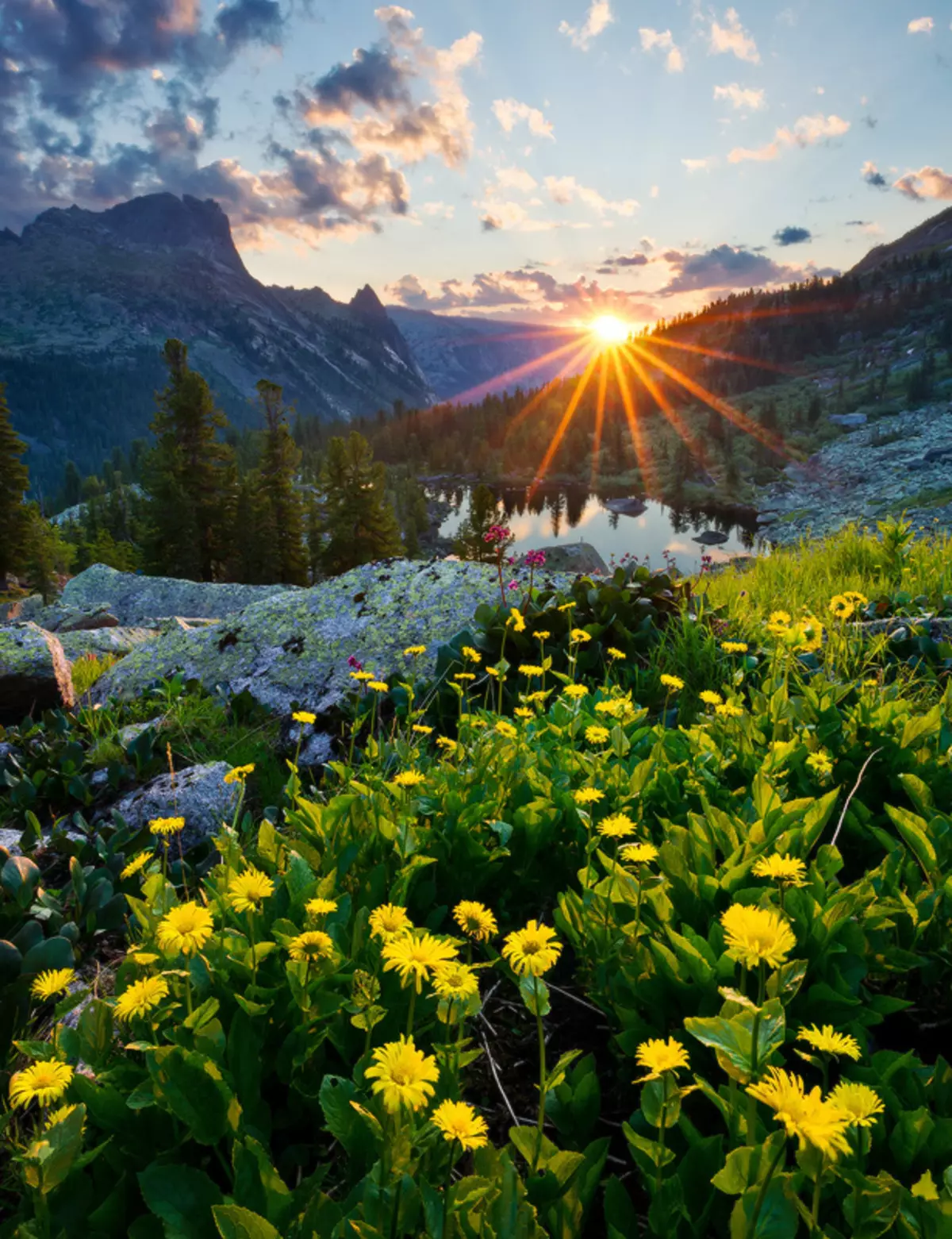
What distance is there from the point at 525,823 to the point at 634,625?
318cm

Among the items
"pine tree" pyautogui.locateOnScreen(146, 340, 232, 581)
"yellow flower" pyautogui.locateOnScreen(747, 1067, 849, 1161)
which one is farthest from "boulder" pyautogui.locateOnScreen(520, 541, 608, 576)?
"pine tree" pyautogui.locateOnScreen(146, 340, 232, 581)

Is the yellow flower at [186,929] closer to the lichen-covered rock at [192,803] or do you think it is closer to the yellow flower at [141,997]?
the yellow flower at [141,997]

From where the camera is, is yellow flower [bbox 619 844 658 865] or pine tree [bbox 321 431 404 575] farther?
pine tree [bbox 321 431 404 575]

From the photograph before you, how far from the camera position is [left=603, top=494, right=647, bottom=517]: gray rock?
10800 cm

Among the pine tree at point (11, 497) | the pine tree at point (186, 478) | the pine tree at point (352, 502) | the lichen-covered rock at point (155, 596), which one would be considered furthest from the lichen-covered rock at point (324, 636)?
the pine tree at point (11, 497)

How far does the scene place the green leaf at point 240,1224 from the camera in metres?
1.16

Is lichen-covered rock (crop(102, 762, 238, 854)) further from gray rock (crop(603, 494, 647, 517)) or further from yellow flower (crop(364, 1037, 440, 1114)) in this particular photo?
gray rock (crop(603, 494, 647, 517))

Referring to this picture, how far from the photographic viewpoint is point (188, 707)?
5.67m

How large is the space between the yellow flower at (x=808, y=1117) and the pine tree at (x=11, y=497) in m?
40.8

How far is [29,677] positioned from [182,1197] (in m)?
6.23

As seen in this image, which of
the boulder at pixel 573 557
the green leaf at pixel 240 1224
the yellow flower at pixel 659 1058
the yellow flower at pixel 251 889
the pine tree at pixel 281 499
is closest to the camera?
the yellow flower at pixel 659 1058

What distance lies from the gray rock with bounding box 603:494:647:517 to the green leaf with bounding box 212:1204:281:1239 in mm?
108427

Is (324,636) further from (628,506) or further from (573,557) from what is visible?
(628,506)

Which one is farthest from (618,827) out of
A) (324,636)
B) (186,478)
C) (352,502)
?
(186,478)
